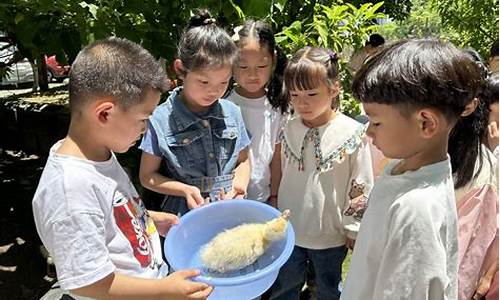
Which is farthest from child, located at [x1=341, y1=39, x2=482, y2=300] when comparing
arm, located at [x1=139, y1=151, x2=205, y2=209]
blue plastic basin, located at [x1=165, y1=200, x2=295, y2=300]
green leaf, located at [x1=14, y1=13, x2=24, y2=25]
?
green leaf, located at [x1=14, y1=13, x2=24, y2=25]

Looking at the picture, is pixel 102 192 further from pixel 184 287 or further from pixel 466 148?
pixel 466 148

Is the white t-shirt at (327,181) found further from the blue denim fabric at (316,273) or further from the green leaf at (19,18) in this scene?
the green leaf at (19,18)

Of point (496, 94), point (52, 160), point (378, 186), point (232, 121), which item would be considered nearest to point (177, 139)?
point (232, 121)

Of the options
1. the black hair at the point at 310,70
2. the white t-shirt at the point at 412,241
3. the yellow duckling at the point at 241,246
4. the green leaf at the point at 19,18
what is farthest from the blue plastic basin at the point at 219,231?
the green leaf at the point at 19,18

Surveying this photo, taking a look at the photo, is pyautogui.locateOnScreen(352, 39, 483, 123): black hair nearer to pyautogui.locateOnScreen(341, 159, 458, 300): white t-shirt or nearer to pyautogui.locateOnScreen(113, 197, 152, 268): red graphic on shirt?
pyautogui.locateOnScreen(341, 159, 458, 300): white t-shirt

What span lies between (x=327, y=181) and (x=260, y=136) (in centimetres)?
36

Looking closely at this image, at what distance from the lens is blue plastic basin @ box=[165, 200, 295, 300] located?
4.83ft

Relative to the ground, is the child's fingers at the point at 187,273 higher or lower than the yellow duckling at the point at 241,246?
higher

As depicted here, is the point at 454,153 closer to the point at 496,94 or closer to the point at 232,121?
the point at 496,94

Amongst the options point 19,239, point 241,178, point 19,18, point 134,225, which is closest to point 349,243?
point 241,178

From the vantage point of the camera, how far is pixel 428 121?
121 cm

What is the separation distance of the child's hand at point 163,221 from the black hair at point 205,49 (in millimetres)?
527

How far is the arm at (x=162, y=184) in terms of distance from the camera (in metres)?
1.75

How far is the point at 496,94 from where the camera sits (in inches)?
69.5
